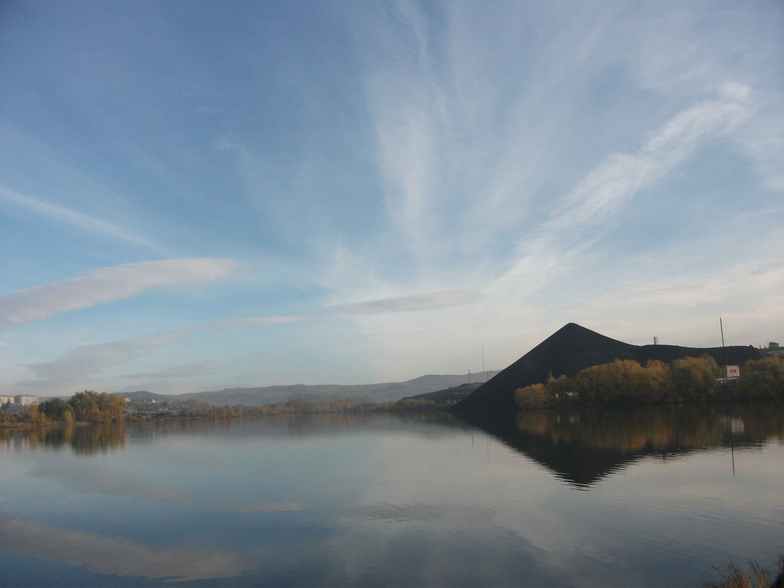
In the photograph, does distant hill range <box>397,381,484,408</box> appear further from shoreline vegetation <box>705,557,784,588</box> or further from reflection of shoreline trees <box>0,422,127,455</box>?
shoreline vegetation <box>705,557,784,588</box>

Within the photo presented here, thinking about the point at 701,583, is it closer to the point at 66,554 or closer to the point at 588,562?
the point at 588,562

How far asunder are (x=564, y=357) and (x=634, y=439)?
95654mm

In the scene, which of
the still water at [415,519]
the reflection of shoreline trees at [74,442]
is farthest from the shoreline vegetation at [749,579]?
the reflection of shoreline trees at [74,442]

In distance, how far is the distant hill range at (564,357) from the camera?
11725cm

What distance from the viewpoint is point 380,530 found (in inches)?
756

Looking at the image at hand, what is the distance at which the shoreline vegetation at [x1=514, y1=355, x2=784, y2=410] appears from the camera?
248 ft

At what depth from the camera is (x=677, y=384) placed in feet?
275

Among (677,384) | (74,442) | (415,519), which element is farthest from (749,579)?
(677,384)

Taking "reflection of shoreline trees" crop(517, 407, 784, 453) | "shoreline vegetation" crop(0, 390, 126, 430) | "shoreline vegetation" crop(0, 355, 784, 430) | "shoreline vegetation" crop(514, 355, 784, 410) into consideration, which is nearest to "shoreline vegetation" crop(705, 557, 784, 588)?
"reflection of shoreline trees" crop(517, 407, 784, 453)

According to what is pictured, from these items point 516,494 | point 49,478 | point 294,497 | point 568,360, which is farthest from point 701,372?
point 49,478

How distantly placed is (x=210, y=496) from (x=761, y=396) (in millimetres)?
76661

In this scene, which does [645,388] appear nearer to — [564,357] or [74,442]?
[564,357]

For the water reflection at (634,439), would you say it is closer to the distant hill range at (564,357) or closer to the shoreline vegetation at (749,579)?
the shoreline vegetation at (749,579)

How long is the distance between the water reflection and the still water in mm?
337
